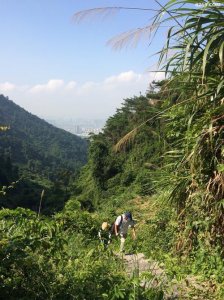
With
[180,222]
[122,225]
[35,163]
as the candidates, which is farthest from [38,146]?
[180,222]

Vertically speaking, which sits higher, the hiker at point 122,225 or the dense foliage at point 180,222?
the dense foliage at point 180,222

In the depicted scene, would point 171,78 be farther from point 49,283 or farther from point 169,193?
point 49,283

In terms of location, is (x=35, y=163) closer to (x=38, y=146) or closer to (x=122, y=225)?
(x=38, y=146)

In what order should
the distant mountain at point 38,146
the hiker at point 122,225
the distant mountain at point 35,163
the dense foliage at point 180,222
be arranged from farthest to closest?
the distant mountain at point 38,146 < the distant mountain at point 35,163 < the hiker at point 122,225 < the dense foliage at point 180,222

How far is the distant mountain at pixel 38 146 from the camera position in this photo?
119m

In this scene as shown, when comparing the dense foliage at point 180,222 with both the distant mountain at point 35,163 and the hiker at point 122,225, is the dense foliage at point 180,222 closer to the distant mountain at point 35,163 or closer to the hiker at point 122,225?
the distant mountain at point 35,163

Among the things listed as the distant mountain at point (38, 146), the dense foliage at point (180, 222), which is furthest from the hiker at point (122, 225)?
the distant mountain at point (38, 146)

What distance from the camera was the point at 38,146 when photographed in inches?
6117

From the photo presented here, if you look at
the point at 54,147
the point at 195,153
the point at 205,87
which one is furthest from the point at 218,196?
the point at 54,147

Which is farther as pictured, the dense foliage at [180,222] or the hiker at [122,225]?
the hiker at [122,225]

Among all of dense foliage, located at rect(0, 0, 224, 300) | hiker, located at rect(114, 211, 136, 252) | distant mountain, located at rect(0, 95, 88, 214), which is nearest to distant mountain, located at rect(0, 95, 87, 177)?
distant mountain, located at rect(0, 95, 88, 214)

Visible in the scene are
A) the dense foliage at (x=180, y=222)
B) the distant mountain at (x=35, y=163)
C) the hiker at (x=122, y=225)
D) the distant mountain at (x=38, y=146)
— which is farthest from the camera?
the distant mountain at (x=38, y=146)

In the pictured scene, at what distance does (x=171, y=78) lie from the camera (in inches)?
208

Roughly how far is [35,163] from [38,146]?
127ft
